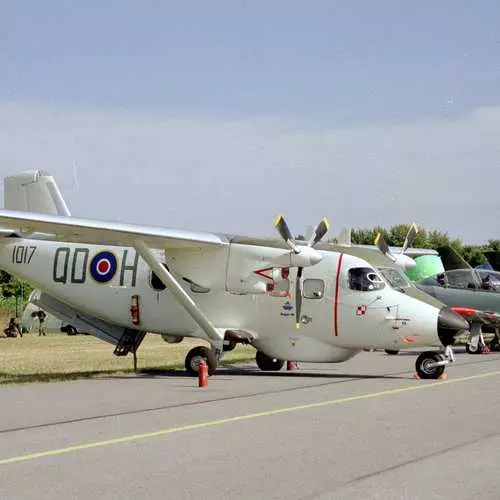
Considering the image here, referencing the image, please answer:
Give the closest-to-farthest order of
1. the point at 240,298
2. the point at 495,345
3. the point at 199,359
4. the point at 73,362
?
the point at 199,359 < the point at 240,298 < the point at 73,362 < the point at 495,345

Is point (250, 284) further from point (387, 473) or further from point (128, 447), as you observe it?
point (387, 473)

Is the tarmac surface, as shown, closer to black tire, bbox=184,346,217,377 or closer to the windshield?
black tire, bbox=184,346,217,377

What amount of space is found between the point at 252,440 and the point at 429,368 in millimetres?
9392

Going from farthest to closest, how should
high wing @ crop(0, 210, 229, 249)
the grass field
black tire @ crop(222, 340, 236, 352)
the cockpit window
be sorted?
the grass field
black tire @ crop(222, 340, 236, 352)
the cockpit window
high wing @ crop(0, 210, 229, 249)

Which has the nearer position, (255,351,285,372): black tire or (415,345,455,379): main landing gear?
(415,345,455,379): main landing gear

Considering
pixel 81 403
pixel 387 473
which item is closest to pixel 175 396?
pixel 81 403

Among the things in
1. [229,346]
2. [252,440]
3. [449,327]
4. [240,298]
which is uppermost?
[240,298]

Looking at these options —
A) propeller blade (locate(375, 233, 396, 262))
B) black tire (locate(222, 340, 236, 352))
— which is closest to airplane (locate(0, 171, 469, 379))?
black tire (locate(222, 340, 236, 352))

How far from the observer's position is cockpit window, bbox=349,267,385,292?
19859 mm

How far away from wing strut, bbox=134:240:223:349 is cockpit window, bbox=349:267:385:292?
3242 mm

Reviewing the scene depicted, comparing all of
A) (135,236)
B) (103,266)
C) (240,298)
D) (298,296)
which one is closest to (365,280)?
Answer: (298,296)

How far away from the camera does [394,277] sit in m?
20.2

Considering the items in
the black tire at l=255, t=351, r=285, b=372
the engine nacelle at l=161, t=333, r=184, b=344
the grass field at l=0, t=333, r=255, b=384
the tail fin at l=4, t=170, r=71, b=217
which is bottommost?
the grass field at l=0, t=333, r=255, b=384

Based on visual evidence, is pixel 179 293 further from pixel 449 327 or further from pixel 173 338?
pixel 449 327
